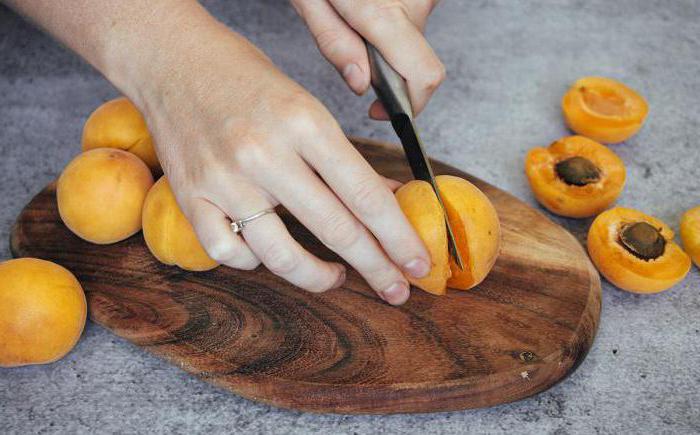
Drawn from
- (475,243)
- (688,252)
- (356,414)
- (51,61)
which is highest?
(51,61)

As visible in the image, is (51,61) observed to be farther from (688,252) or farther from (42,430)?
(688,252)

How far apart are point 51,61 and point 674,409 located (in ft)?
6.79

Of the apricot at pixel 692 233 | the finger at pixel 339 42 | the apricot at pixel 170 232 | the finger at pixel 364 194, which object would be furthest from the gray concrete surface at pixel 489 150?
the finger at pixel 339 42

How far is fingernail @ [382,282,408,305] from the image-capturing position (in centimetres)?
146

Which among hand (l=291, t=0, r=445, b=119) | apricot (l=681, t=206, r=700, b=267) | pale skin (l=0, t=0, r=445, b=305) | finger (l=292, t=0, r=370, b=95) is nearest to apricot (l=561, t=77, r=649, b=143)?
apricot (l=681, t=206, r=700, b=267)

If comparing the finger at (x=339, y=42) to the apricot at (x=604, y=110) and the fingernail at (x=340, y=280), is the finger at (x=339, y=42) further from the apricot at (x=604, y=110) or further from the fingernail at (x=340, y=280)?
the apricot at (x=604, y=110)

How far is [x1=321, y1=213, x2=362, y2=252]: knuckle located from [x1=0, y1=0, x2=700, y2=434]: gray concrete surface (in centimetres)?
35

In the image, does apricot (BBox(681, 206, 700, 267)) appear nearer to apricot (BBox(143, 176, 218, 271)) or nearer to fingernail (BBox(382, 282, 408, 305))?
fingernail (BBox(382, 282, 408, 305))

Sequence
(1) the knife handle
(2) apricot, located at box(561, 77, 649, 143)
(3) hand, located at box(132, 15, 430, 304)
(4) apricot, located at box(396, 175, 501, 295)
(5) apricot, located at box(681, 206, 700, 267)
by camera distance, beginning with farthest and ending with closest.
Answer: (2) apricot, located at box(561, 77, 649, 143) < (5) apricot, located at box(681, 206, 700, 267) < (1) the knife handle < (4) apricot, located at box(396, 175, 501, 295) < (3) hand, located at box(132, 15, 430, 304)

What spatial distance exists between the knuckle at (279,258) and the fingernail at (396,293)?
8.1 inches

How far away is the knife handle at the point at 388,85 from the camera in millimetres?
1566

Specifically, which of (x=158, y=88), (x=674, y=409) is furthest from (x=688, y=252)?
(x=158, y=88)

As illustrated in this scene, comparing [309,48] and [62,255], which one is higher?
[62,255]

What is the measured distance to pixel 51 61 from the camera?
234cm
